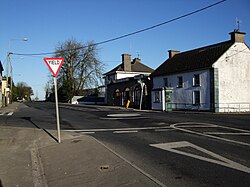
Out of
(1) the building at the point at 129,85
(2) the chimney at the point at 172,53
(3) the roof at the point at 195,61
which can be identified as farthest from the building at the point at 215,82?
(2) the chimney at the point at 172,53

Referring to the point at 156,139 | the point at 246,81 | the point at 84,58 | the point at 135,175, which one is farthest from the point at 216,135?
the point at 84,58

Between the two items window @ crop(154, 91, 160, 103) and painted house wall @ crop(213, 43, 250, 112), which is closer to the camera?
painted house wall @ crop(213, 43, 250, 112)

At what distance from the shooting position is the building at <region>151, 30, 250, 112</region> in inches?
1223

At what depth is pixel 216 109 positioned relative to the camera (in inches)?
1187

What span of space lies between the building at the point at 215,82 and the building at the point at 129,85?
5.02 m

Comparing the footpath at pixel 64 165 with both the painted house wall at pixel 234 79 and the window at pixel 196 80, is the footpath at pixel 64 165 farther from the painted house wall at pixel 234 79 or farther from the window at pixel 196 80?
the window at pixel 196 80

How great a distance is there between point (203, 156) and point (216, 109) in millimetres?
23755

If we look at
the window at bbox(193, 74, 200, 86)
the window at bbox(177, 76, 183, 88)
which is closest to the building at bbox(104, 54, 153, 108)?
the window at bbox(177, 76, 183, 88)

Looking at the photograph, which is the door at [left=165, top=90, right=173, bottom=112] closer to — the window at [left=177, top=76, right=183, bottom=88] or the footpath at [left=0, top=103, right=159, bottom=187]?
the window at [left=177, top=76, right=183, bottom=88]

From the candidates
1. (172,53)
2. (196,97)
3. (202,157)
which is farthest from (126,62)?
(202,157)

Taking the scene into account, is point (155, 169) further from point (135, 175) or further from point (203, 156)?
point (203, 156)

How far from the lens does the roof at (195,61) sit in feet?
106

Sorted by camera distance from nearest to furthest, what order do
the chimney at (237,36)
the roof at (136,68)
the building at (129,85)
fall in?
the chimney at (237,36) < the building at (129,85) < the roof at (136,68)

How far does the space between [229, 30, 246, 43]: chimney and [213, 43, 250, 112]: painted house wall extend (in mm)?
482
